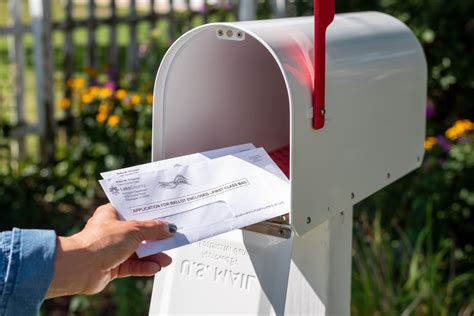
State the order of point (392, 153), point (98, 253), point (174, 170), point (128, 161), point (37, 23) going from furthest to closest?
1. point (37, 23)
2. point (128, 161)
3. point (392, 153)
4. point (174, 170)
5. point (98, 253)

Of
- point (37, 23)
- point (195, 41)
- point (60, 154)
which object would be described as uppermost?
point (195, 41)

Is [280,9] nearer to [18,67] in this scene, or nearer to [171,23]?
[171,23]

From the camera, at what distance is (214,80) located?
1855 millimetres

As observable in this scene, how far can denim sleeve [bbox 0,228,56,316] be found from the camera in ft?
4.18

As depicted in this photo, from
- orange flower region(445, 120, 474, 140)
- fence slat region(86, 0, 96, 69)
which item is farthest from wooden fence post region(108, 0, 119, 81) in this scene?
orange flower region(445, 120, 474, 140)

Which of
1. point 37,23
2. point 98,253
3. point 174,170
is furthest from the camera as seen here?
point 37,23

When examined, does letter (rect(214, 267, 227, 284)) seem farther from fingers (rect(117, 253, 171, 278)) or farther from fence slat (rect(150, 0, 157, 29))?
fence slat (rect(150, 0, 157, 29))

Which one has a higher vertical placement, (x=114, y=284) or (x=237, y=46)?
(x=237, y=46)

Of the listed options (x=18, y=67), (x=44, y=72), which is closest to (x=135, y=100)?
(x=44, y=72)

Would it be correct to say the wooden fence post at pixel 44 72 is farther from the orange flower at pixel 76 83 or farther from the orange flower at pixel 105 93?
the orange flower at pixel 105 93

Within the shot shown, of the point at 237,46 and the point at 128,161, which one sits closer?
the point at 237,46

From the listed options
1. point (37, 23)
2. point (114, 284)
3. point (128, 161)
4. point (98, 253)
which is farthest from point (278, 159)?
point (37, 23)

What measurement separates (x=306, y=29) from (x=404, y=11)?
2733mm

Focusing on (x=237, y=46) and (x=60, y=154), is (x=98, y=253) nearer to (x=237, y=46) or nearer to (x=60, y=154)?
(x=237, y=46)
